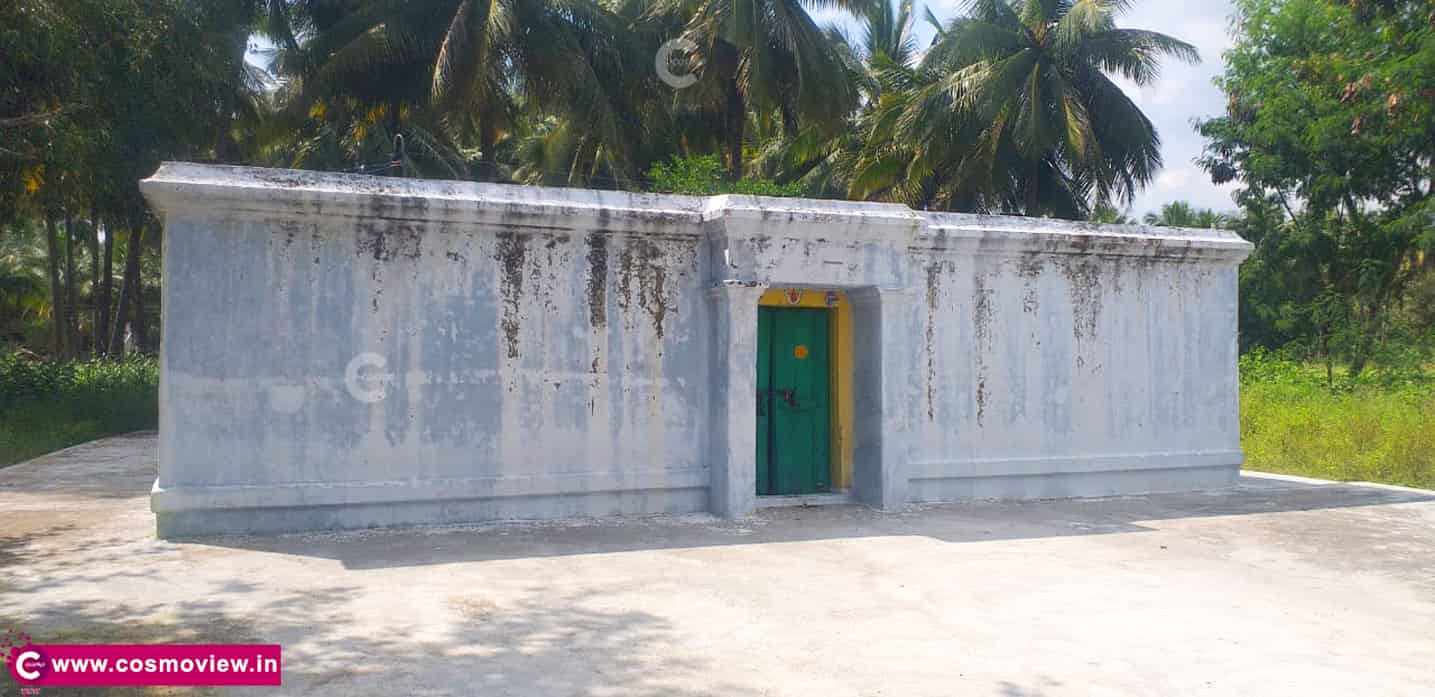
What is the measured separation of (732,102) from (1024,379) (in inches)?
540

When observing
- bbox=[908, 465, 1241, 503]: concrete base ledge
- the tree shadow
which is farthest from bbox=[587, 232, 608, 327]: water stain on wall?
bbox=[908, 465, 1241, 503]: concrete base ledge

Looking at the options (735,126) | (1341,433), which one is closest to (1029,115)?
(735,126)

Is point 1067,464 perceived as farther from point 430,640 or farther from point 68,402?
point 68,402

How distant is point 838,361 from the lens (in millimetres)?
10484

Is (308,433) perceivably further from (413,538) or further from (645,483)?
(645,483)

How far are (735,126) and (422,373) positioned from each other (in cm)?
1569

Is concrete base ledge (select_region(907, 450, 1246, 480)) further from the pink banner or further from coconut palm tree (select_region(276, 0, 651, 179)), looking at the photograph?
coconut palm tree (select_region(276, 0, 651, 179))

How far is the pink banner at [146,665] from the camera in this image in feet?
15.4

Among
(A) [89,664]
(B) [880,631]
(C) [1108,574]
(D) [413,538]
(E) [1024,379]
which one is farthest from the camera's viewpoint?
(E) [1024,379]

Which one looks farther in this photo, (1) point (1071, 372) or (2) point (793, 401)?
(1) point (1071, 372)

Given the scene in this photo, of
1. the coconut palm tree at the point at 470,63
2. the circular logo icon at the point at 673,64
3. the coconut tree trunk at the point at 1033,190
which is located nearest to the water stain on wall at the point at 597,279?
the coconut palm tree at the point at 470,63

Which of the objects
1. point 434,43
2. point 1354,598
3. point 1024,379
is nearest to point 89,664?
point 1354,598

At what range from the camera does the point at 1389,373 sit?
21.2m

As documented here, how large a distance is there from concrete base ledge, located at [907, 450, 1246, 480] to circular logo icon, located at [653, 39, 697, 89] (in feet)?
42.9
